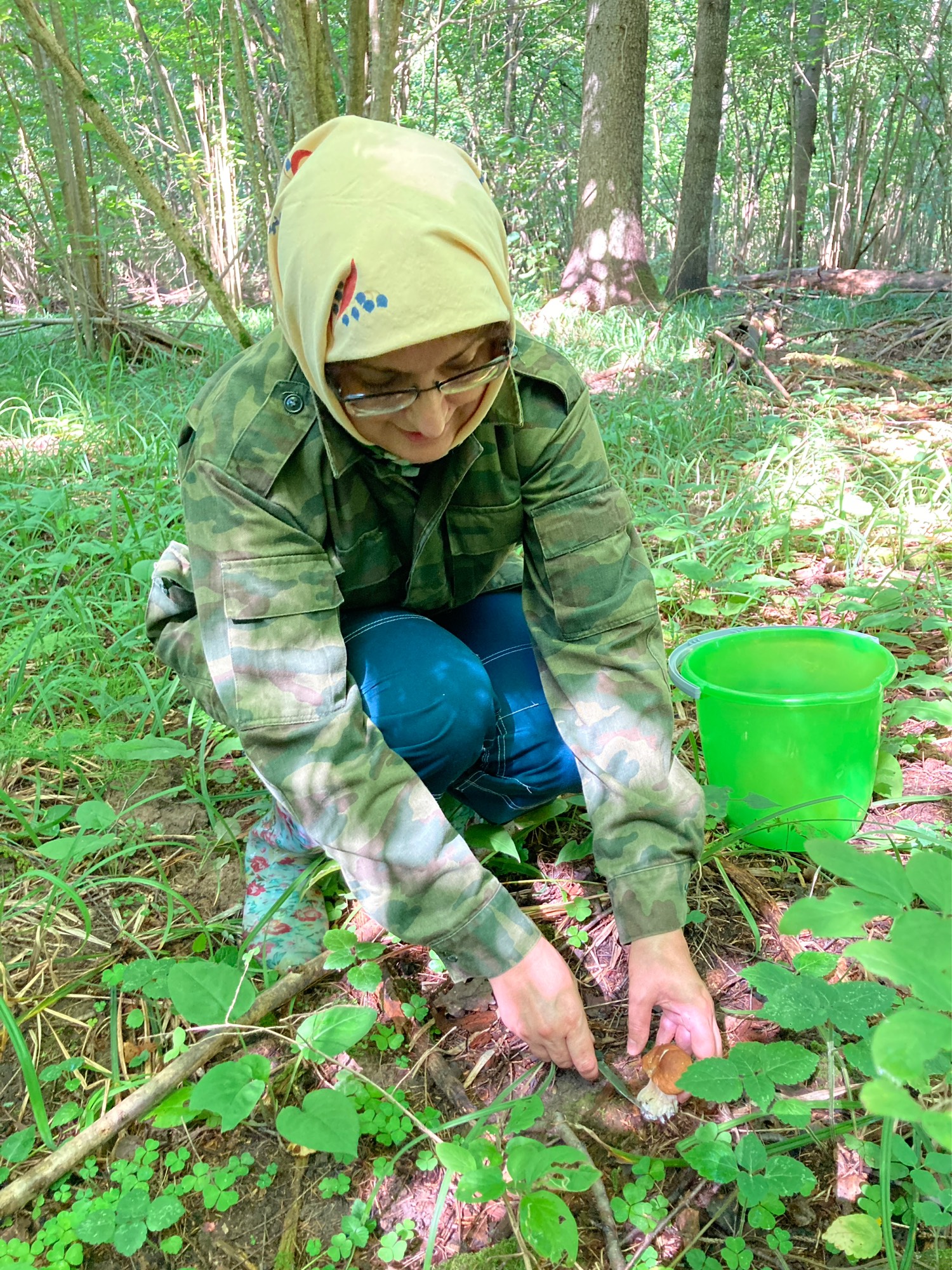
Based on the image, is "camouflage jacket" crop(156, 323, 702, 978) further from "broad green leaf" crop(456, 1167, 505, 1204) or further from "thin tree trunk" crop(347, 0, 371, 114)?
"thin tree trunk" crop(347, 0, 371, 114)

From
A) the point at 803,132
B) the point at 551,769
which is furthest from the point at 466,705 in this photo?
the point at 803,132

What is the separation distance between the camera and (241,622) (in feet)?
3.51

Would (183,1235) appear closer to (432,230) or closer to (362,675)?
(362,675)

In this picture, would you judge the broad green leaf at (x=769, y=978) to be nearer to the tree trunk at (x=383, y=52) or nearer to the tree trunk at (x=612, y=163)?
the tree trunk at (x=383, y=52)

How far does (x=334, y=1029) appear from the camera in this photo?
962 mm

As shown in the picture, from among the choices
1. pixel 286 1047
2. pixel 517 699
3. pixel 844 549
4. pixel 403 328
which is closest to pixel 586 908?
pixel 517 699

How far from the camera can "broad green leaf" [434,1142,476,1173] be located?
835mm

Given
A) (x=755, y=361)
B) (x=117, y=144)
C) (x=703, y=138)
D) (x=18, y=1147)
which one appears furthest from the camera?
(x=703, y=138)

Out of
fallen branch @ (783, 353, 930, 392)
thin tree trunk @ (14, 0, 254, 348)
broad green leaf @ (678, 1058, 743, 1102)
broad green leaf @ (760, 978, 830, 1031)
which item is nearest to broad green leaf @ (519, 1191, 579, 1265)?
broad green leaf @ (678, 1058, 743, 1102)

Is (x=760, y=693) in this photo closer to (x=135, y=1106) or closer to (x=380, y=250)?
(x=380, y=250)

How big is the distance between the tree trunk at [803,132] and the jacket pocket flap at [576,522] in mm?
8755

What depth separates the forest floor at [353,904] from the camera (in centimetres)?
95

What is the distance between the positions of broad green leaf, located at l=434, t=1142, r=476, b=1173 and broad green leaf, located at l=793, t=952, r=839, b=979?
1.37ft

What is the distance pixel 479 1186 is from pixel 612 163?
6.01 meters
